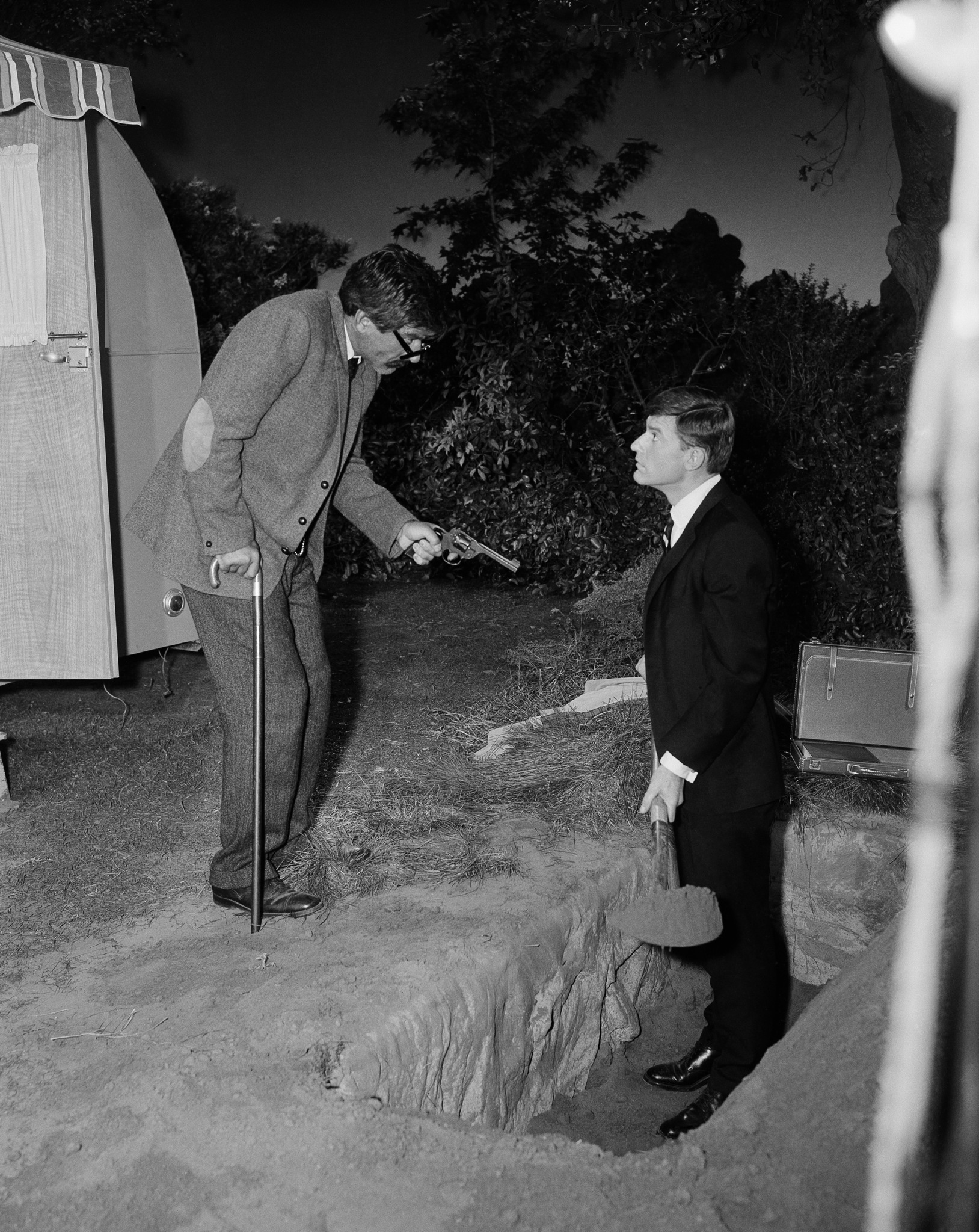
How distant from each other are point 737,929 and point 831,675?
171 cm

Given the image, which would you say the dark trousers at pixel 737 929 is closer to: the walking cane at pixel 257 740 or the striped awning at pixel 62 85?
the walking cane at pixel 257 740

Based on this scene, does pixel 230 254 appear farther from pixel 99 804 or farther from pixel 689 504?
pixel 689 504

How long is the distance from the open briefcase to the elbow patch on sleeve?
93.3 inches

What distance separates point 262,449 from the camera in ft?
10.2

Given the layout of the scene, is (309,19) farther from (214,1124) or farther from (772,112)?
(214,1124)

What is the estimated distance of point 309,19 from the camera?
27.3ft

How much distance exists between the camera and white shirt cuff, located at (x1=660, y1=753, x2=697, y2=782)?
2738 mm

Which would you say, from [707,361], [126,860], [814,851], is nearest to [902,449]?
[707,361]

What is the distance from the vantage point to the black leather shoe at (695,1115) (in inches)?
120

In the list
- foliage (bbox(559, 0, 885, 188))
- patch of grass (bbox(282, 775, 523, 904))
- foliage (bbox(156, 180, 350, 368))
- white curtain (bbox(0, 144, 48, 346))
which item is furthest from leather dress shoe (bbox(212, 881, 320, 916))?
foliage (bbox(156, 180, 350, 368))

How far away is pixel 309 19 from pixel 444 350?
2.61m

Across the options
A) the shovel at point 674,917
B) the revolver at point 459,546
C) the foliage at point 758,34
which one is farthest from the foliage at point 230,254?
the shovel at point 674,917

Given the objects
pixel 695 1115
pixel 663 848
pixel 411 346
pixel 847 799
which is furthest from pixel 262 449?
pixel 847 799

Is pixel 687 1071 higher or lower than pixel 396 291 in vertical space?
lower
